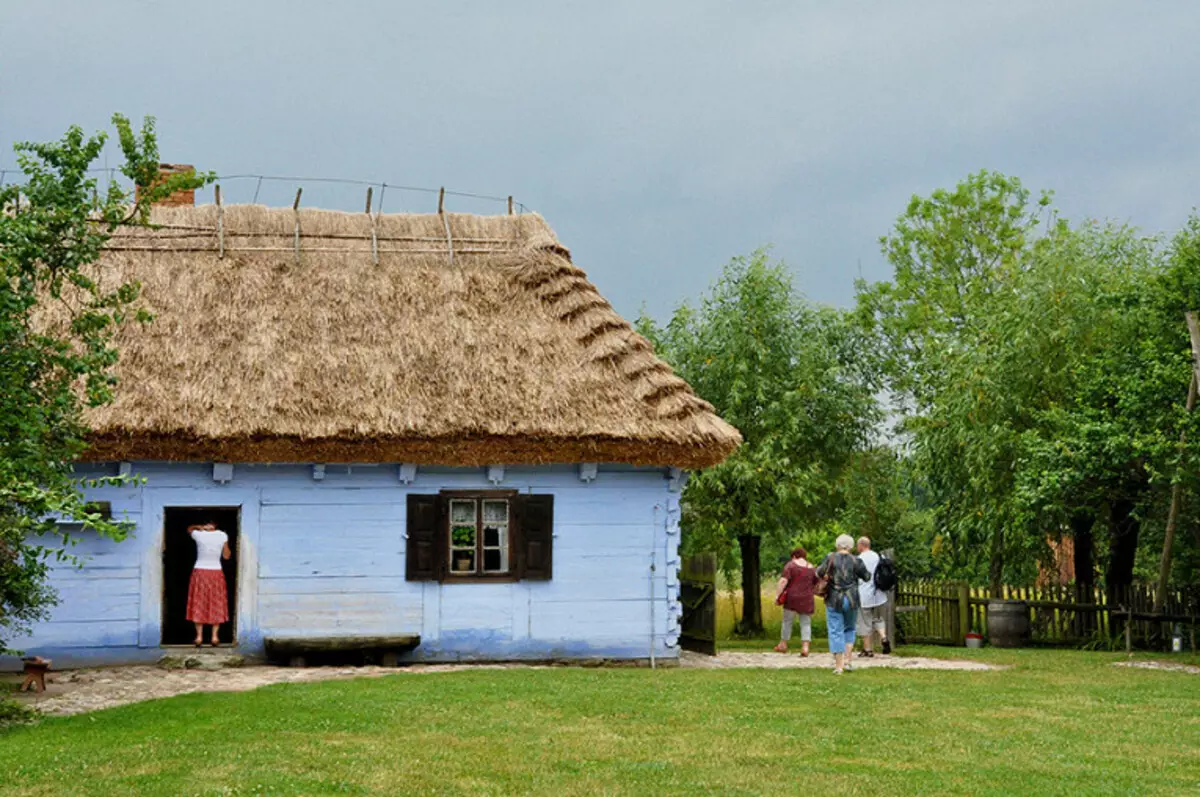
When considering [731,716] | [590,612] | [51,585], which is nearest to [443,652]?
[590,612]

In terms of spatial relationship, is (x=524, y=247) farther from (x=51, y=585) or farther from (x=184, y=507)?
(x=51, y=585)

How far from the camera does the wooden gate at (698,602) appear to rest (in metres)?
19.4

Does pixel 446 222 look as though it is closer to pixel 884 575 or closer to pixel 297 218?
pixel 297 218

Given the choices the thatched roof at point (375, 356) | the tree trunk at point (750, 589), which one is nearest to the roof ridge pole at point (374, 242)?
the thatched roof at point (375, 356)

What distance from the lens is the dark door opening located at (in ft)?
63.9

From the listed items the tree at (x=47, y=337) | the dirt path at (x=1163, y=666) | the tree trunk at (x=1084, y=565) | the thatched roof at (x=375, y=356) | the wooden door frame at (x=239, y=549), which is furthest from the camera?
the tree trunk at (x=1084, y=565)

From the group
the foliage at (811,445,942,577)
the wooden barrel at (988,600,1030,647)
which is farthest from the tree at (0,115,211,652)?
the foliage at (811,445,942,577)

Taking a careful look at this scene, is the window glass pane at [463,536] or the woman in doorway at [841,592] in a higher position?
the window glass pane at [463,536]

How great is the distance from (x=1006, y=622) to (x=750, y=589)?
6.64 meters

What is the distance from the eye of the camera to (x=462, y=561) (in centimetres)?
1847

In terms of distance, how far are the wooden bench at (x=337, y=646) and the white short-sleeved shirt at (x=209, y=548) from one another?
1206 millimetres

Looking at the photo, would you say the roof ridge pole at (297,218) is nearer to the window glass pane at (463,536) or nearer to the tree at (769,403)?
the window glass pane at (463,536)

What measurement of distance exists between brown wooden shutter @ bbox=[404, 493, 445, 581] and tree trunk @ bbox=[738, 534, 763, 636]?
40.1 feet

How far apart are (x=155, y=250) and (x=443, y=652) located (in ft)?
24.6
